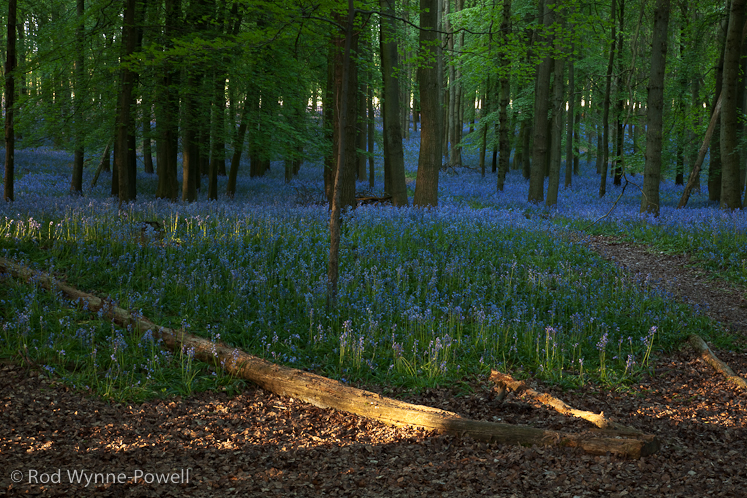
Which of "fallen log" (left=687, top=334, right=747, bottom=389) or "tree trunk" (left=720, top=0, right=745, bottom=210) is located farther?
"tree trunk" (left=720, top=0, right=745, bottom=210)

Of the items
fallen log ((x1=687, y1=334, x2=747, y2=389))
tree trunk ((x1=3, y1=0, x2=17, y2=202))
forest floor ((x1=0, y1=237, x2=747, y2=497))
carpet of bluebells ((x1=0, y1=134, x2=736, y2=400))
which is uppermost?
tree trunk ((x1=3, y1=0, x2=17, y2=202))

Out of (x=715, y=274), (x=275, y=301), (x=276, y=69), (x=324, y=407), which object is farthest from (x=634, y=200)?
(x=324, y=407)

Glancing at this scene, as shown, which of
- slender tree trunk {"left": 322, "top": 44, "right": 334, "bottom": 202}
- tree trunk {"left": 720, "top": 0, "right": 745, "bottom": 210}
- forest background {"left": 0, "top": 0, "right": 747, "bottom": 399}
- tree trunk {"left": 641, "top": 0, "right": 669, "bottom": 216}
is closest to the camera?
forest background {"left": 0, "top": 0, "right": 747, "bottom": 399}

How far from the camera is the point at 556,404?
4.66 meters

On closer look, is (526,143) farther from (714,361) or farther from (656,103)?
(714,361)

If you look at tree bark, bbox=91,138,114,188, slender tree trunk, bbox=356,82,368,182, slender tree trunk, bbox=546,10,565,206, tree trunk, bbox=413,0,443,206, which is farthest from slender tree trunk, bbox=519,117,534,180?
tree bark, bbox=91,138,114,188

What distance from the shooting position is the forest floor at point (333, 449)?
10.7 feet

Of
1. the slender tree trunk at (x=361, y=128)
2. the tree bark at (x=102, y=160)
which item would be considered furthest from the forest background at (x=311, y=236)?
the slender tree trunk at (x=361, y=128)

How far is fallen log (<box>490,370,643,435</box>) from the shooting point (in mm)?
4020

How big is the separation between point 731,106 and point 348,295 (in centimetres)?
1371

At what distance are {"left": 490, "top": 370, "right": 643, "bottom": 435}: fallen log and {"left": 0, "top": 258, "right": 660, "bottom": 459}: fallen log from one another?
9 cm

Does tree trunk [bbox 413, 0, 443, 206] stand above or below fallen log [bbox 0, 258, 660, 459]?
above

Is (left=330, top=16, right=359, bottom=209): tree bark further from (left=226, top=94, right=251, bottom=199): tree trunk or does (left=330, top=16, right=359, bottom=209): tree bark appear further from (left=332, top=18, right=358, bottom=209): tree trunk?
(left=226, top=94, right=251, bottom=199): tree trunk

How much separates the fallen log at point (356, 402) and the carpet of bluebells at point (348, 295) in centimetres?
19
